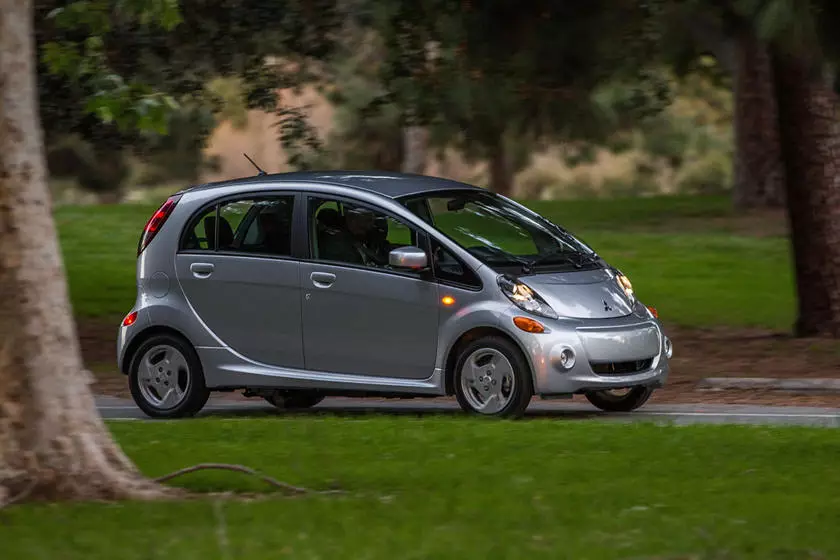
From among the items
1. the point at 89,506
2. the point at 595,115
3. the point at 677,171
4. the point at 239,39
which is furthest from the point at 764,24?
the point at 677,171

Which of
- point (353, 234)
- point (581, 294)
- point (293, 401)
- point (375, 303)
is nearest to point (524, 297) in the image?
point (581, 294)

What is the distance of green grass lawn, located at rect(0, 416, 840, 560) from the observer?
23.3 feet

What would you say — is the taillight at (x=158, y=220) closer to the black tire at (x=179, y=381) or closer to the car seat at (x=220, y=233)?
the car seat at (x=220, y=233)

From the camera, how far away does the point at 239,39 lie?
20062mm

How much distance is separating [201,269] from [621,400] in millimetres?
3260

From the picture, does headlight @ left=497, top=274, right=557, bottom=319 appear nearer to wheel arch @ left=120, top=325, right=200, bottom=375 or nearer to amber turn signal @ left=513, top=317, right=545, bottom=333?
amber turn signal @ left=513, top=317, right=545, bottom=333

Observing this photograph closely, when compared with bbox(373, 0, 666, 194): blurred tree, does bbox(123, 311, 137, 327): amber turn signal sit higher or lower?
lower

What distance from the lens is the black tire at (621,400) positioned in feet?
43.1

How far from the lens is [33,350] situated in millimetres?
8195

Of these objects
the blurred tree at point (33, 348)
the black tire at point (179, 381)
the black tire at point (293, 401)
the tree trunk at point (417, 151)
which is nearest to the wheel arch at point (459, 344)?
the black tire at point (293, 401)

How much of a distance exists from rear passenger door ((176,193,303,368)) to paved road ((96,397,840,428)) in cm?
92

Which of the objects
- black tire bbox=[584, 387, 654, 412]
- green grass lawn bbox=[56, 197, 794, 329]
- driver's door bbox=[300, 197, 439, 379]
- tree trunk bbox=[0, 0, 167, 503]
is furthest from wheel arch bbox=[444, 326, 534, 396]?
green grass lawn bbox=[56, 197, 794, 329]

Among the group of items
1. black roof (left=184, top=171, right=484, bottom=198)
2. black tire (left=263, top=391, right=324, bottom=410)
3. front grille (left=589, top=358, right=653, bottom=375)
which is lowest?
black tire (left=263, top=391, right=324, bottom=410)

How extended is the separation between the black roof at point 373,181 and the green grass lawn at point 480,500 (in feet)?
7.25
